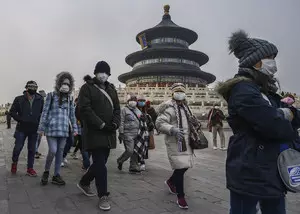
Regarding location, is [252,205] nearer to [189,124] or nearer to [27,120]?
[189,124]

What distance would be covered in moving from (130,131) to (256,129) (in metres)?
4.59

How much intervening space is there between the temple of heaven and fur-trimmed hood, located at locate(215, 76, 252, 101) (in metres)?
35.2

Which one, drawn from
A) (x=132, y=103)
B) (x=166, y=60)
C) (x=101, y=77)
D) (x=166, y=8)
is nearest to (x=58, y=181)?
(x=101, y=77)

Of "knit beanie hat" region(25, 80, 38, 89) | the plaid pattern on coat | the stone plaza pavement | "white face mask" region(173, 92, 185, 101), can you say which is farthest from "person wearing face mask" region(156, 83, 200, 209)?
"knit beanie hat" region(25, 80, 38, 89)

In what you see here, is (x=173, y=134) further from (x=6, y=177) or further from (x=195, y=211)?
(x=6, y=177)

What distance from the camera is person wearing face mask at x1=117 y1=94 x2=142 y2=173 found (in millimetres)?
6262

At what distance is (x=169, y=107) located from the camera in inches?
172

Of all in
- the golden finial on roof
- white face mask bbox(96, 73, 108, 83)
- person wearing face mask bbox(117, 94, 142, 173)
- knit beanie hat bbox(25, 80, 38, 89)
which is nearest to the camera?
white face mask bbox(96, 73, 108, 83)

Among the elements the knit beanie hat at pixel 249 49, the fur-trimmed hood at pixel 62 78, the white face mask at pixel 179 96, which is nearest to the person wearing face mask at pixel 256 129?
the knit beanie hat at pixel 249 49

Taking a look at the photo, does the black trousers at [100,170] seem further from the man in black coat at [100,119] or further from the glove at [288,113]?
the glove at [288,113]

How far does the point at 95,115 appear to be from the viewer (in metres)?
3.79

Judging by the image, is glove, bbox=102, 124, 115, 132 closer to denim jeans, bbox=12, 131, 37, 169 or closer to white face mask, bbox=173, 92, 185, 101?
white face mask, bbox=173, 92, 185, 101

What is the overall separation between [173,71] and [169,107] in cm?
3457

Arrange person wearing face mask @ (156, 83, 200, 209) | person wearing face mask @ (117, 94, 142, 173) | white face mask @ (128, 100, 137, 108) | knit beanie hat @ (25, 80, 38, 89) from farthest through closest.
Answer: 1. white face mask @ (128, 100, 137, 108)
2. person wearing face mask @ (117, 94, 142, 173)
3. knit beanie hat @ (25, 80, 38, 89)
4. person wearing face mask @ (156, 83, 200, 209)
